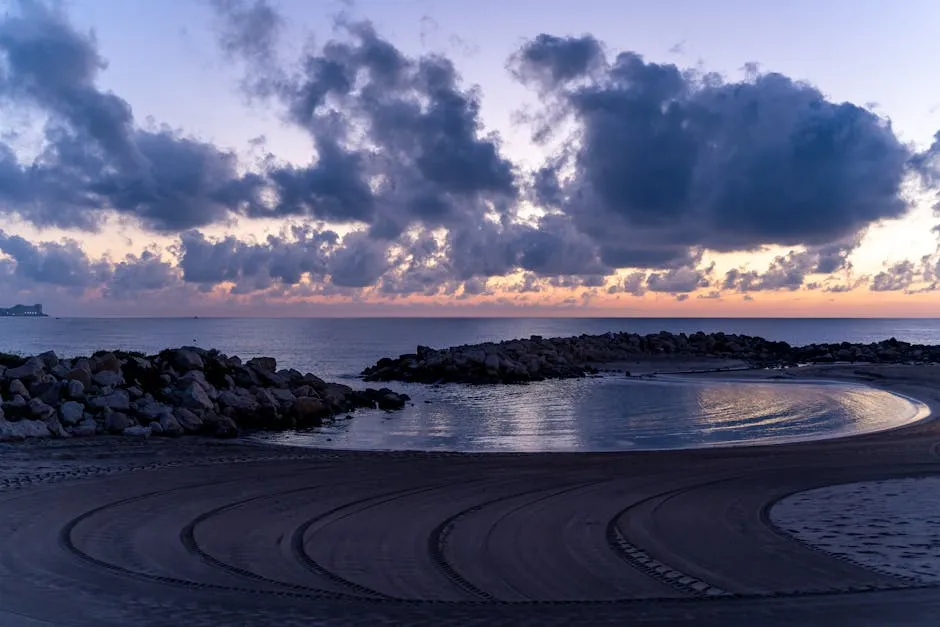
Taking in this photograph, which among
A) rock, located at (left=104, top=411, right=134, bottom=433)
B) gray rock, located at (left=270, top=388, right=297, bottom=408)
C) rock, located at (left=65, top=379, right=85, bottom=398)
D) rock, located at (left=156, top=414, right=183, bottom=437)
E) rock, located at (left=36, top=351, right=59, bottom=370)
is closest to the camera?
rock, located at (left=104, top=411, right=134, bottom=433)

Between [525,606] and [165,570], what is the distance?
3.69 m

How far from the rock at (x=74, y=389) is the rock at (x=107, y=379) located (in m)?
0.89

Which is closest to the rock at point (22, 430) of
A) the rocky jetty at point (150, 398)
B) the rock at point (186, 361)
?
the rocky jetty at point (150, 398)

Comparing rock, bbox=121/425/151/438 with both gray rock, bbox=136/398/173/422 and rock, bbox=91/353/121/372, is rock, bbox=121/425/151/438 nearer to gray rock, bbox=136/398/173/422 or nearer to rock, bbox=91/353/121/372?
gray rock, bbox=136/398/173/422

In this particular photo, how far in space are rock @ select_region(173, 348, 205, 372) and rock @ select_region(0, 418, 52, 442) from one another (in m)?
7.35

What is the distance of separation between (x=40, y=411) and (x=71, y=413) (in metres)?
0.67

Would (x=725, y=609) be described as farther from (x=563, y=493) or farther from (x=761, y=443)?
(x=761, y=443)

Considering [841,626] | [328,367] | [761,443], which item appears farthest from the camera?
[328,367]

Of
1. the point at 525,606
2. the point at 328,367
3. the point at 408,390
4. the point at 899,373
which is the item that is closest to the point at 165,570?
the point at 525,606

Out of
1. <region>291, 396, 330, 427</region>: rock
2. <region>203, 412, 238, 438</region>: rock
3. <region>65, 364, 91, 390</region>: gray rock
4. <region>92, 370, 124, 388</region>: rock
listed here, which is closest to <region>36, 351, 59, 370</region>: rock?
<region>65, 364, 91, 390</region>: gray rock

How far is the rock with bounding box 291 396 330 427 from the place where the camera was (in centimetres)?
2355

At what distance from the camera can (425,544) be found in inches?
360

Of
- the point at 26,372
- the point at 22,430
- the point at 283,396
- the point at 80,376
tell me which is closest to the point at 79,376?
the point at 80,376

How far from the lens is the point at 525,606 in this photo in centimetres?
687
